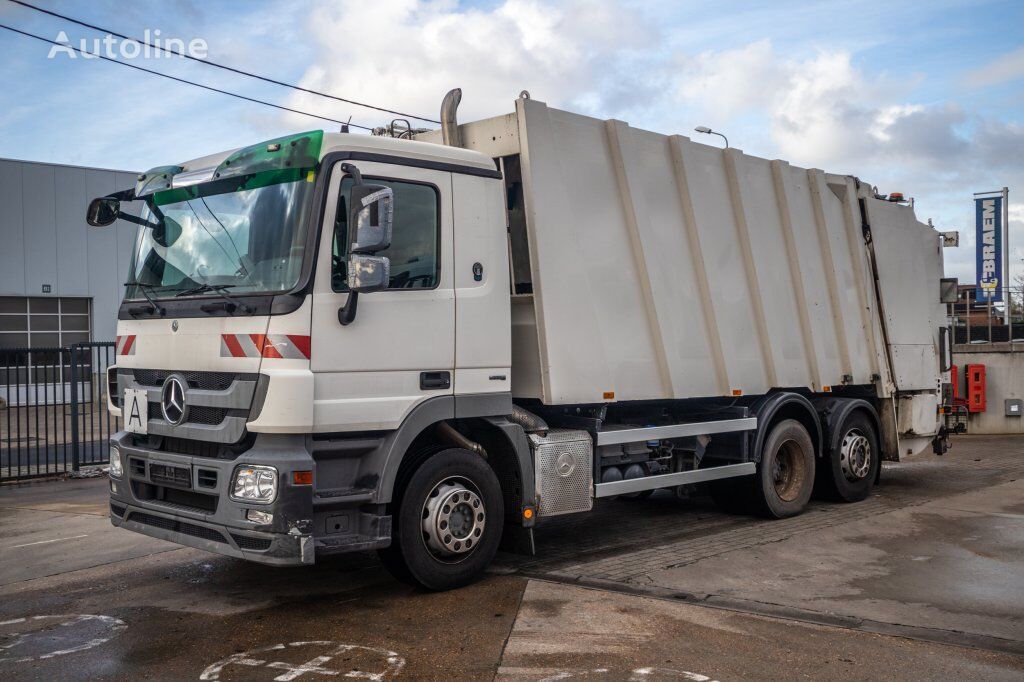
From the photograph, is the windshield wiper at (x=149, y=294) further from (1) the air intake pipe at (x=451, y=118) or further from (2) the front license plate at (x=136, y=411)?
(1) the air intake pipe at (x=451, y=118)

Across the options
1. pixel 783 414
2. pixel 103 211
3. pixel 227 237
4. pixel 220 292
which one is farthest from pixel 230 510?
pixel 783 414

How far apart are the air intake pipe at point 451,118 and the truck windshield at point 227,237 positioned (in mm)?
1921

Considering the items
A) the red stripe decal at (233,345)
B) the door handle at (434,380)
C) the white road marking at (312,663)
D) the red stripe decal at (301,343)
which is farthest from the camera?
the door handle at (434,380)

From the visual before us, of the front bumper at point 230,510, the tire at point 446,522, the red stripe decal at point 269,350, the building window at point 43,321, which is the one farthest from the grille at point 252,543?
the building window at point 43,321

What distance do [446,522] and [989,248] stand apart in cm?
3035

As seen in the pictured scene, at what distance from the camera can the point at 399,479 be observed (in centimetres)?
607

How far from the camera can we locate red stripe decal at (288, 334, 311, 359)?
549 centimetres

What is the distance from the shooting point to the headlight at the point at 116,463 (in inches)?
254

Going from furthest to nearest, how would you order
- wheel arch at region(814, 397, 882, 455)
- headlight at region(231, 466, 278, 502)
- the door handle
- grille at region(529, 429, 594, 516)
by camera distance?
wheel arch at region(814, 397, 882, 455)
grille at region(529, 429, 594, 516)
the door handle
headlight at region(231, 466, 278, 502)

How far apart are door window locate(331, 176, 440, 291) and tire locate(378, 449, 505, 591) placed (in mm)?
1165

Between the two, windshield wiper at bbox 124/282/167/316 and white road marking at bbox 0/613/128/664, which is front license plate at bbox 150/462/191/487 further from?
windshield wiper at bbox 124/282/167/316

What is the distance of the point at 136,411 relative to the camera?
20.7ft

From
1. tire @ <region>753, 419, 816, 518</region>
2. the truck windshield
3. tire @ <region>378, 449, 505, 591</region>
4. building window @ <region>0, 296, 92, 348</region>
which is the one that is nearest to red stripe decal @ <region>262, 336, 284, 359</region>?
the truck windshield

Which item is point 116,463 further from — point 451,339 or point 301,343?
point 451,339
